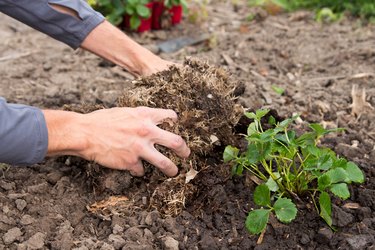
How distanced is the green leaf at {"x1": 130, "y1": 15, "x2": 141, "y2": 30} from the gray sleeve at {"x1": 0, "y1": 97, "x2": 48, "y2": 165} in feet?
7.52

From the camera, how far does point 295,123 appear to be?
312cm

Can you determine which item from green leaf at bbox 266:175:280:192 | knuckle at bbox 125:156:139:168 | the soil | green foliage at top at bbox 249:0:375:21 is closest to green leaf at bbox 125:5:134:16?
the soil

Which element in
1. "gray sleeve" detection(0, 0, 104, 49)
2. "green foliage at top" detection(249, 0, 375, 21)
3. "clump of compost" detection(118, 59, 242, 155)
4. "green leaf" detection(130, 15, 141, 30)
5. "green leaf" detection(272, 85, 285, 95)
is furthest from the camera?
"green foliage at top" detection(249, 0, 375, 21)

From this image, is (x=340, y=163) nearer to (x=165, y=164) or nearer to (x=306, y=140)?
(x=306, y=140)

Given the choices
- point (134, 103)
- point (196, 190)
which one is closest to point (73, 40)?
point (134, 103)

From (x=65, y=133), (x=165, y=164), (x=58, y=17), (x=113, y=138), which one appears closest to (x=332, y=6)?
(x=58, y=17)

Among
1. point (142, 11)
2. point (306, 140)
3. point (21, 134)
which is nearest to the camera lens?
point (21, 134)

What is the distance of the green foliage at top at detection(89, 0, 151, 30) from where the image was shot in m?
4.30

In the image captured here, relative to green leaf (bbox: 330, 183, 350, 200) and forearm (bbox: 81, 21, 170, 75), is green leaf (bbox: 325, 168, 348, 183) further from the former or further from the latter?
forearm (bbox: 81, 21, 170, 75)

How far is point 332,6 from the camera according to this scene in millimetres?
5047

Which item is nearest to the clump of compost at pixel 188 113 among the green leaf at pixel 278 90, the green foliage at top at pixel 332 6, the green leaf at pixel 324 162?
the green leaf at pixel 324 162

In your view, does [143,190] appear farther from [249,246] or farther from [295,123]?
[295,123]

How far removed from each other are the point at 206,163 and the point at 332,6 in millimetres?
2946

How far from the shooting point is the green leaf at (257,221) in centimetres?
215
